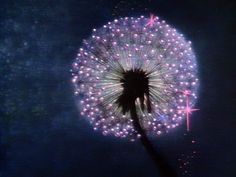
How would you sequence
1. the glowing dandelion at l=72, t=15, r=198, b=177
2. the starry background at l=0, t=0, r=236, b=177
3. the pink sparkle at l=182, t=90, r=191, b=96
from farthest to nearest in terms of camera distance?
the starry background at l=0, t=0, r=236, b=177, the pink sparkle at l=182, t=90, r=191, b=96, the glowing dandelion at l=72, t=15, r=198, b=177

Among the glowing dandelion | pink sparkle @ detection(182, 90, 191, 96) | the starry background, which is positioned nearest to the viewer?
the glowing dandelion

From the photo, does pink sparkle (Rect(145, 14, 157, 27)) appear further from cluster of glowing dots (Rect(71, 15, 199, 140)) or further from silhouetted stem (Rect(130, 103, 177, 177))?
silhouetted stem (Rect(130, 103, 177, 177))

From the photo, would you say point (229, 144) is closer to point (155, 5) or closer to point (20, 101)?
point (155, 5)

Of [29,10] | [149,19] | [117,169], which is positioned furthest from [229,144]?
[29,10]

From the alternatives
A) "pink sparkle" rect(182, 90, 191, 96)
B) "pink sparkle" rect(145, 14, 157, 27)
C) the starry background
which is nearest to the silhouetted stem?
the starry background

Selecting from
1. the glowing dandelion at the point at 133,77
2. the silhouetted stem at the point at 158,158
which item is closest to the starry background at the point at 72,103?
the silhouetted stem at the point at 158,158

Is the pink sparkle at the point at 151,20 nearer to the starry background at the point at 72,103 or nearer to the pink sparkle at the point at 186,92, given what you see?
the starry background at the point at 72,103

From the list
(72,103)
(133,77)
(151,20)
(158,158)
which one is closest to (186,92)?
(133,77)
